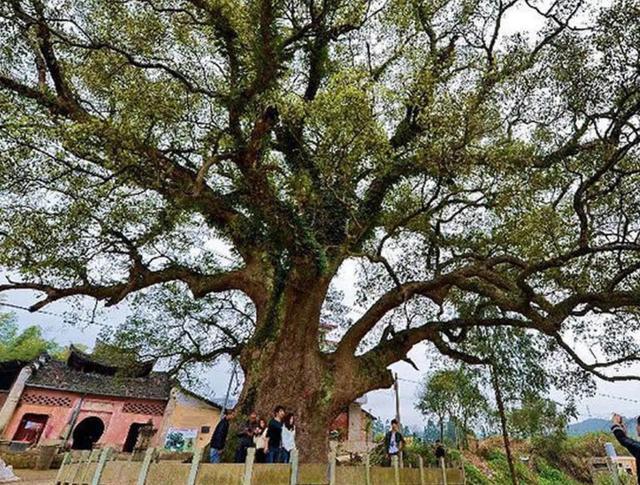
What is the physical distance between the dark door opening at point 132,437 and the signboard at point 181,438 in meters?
1.43

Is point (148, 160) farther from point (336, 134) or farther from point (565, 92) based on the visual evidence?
point (565, 92)

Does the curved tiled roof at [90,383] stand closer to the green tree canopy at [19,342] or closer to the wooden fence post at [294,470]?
the green tree canopy at [19,342]

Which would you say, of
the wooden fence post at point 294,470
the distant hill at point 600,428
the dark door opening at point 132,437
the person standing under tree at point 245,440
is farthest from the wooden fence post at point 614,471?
the dark door opening at point 132,437

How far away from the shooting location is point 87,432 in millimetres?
20859

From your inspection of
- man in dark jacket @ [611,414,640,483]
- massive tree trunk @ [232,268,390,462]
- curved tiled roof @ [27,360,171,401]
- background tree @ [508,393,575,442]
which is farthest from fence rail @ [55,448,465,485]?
curved tiled roof @ [27,360,171,401]

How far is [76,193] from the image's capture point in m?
8.40

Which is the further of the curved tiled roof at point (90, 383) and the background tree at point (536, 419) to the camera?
the curved tiled roof at point (90, 383)

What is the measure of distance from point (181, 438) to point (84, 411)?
4769 millimetres

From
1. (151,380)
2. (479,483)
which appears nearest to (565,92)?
(479,483)

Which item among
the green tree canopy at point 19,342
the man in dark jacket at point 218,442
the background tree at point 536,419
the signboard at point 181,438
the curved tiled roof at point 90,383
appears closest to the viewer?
the man in dark jacket at point 218,442

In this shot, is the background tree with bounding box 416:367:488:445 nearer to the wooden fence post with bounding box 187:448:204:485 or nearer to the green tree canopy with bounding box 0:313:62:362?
the wooden fence post with bounding box 187:448:204:485

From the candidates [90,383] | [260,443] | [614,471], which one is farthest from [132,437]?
[614,471]

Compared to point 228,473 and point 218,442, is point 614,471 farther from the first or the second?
point 218,442

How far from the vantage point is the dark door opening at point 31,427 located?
18.7 metres
